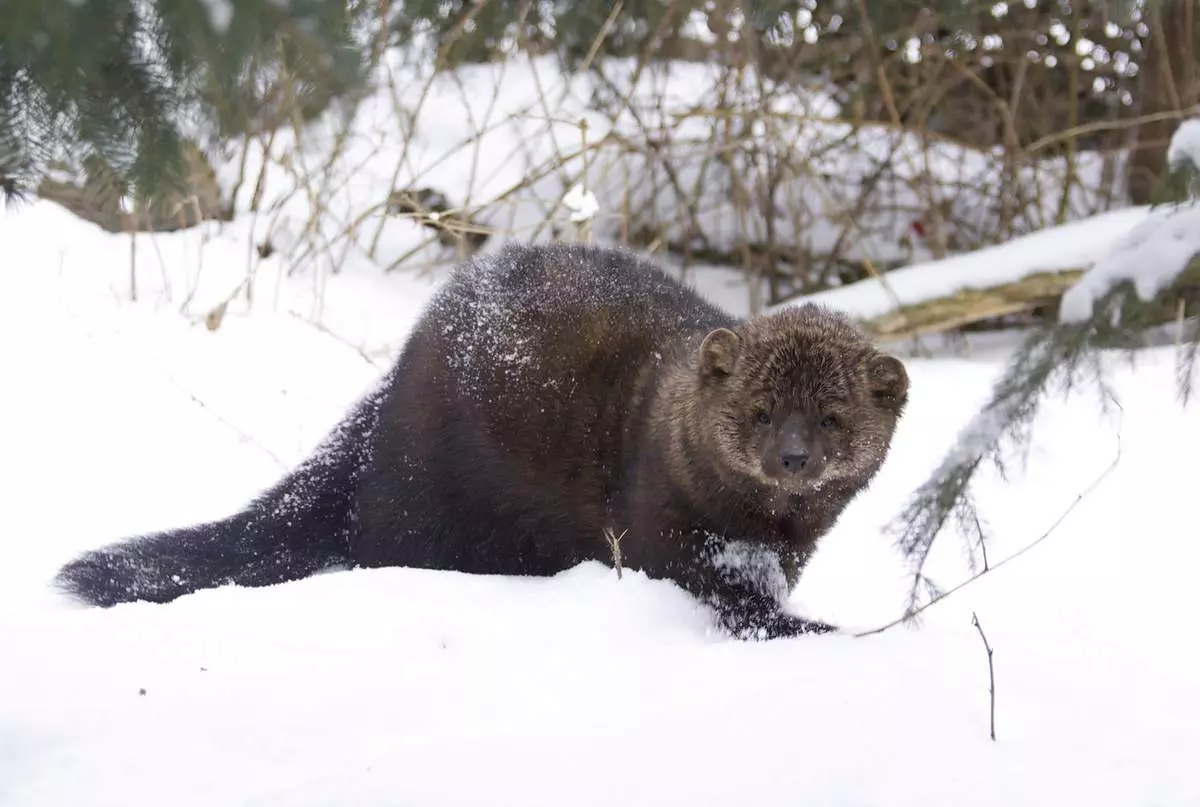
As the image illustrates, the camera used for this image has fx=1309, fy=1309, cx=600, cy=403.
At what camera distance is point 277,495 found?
4.68 metres

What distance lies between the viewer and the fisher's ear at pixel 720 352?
4062 mm

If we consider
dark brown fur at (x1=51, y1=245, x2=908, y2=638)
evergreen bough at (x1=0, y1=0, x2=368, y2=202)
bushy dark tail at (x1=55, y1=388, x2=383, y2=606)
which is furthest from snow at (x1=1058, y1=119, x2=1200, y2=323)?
bushy dark tail at (x1=55, y1=388, x2=383, y2=606)

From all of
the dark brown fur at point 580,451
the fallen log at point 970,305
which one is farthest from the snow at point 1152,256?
the fallen log at point 970,305

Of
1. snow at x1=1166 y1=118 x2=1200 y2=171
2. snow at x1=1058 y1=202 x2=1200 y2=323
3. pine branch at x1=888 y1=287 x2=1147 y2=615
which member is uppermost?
snow at x1=1166 y1=118 x2=1200 y2=171

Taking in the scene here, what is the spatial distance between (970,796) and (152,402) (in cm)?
435

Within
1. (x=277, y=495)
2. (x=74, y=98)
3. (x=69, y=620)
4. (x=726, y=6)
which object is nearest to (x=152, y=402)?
(x=277, y=495)

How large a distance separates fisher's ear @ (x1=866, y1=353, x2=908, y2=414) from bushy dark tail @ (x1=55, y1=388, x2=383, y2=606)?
1828 mm

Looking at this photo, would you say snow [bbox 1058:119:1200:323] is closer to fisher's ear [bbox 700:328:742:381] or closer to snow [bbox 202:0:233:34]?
snow [bbox 202:0:233:34]

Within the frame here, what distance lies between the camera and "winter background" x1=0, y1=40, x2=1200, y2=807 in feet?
8.71

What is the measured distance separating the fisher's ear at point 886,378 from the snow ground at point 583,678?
0.72m

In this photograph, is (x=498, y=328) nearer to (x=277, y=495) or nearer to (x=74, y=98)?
(x=277, y=495)

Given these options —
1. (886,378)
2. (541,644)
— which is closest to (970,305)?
(886,378)

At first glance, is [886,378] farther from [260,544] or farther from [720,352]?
[260,544]

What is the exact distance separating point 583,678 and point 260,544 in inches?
70.5
